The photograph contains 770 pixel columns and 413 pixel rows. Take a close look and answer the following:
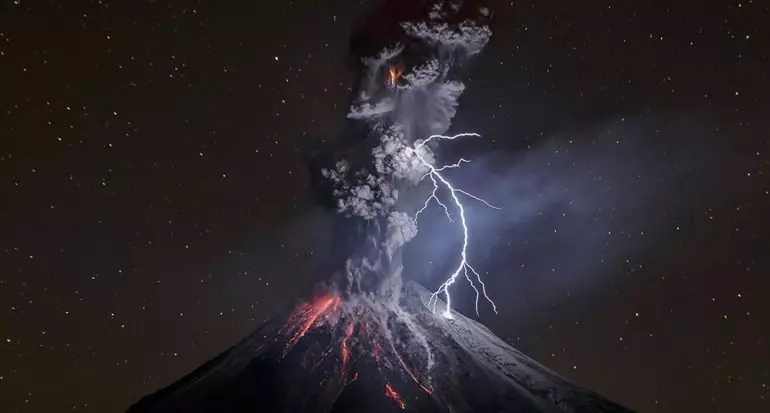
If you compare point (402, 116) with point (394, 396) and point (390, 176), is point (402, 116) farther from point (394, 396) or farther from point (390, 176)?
point (394, 396)

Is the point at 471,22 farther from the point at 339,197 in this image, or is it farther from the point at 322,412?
the point at 322,412

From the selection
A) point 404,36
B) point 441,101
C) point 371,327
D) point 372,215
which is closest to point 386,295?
point 371,327

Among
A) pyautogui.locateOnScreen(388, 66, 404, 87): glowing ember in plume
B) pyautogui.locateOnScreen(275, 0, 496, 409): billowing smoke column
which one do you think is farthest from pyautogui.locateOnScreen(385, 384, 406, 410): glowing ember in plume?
pyautogui.locateOnScreen(388, 66, 404, 87): glowing ember in plume

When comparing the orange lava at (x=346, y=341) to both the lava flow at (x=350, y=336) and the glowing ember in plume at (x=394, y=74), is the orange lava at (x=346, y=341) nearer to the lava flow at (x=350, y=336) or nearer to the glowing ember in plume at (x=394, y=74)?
the lava flow at (x=350, y=336)

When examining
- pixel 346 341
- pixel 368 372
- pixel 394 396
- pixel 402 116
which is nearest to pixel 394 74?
pixel 402 116

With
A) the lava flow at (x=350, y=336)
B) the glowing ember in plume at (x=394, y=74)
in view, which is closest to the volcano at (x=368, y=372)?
the lava flow at (x=350, y=336)
